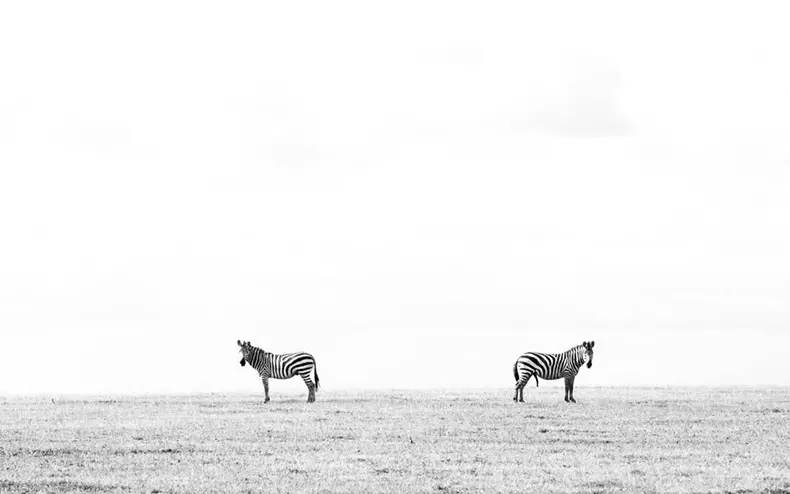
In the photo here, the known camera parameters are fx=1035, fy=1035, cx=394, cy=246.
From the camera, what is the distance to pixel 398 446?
26.4m

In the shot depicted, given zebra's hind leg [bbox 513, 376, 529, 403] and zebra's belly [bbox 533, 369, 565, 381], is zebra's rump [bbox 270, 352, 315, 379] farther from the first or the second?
zebra's belly [bbox 533, 369, 565, 381]

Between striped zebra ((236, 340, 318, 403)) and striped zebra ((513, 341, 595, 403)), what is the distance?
886 cm

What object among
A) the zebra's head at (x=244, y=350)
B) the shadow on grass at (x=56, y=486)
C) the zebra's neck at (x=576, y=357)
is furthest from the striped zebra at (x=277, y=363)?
the shadow on grass at (x=56, y=486)

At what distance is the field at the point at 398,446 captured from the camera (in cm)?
2039

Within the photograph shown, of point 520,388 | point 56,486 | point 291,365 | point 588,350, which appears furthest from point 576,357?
point 56,486

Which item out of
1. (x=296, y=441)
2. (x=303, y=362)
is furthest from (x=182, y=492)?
(x=303, y=362)

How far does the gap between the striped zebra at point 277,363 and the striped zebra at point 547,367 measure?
8.86 m

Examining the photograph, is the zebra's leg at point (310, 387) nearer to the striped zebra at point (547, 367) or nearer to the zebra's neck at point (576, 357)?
the striped zebra at point (547, 367)

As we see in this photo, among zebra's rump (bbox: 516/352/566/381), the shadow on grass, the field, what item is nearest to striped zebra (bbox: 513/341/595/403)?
zebra's rump (bbox: 516/352/566/381)

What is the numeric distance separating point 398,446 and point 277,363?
20315 millimetres

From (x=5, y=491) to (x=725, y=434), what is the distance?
19816 mm

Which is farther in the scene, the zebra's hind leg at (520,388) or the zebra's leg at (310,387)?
the zebra's leg at (310,387)

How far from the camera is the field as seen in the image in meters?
20.4

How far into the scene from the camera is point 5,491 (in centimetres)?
1939
